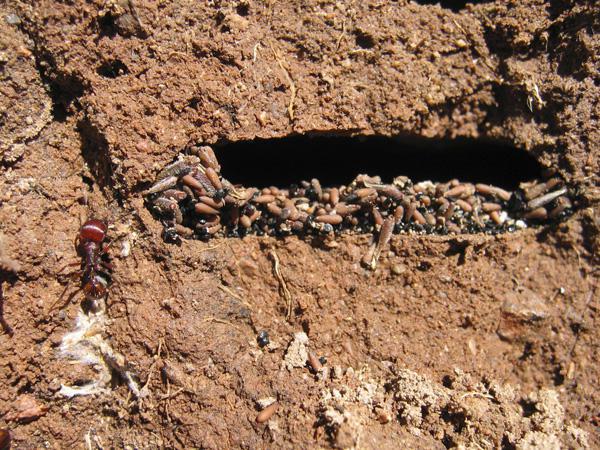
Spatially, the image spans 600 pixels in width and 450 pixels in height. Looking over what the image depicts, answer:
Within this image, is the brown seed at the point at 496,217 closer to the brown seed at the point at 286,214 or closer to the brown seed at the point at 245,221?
the brown seed at the point at 286,214

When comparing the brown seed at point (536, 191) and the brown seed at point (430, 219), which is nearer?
the brown seed at point (430, 219)

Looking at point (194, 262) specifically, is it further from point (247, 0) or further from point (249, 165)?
point (247, 0)

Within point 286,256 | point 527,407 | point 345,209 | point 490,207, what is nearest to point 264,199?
point 286,256

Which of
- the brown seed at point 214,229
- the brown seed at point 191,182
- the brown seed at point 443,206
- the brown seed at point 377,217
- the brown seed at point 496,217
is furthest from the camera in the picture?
the brown seed at point 496,217

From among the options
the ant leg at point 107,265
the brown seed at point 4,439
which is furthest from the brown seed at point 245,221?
the brown seed at point 4,439

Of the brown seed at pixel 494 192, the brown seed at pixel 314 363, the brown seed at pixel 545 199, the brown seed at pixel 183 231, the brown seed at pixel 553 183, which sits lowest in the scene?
the brown seed at pixel 314 363

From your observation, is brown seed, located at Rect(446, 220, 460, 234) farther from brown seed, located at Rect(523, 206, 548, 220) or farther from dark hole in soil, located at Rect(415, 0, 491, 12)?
dark hole in soil, located at Rect(415, 0, 491, 12)

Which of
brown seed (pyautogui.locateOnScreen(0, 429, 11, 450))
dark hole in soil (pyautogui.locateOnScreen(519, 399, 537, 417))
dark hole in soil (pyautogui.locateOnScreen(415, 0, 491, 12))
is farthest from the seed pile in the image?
brown seed (pyautogui.locateOnScreen(0, 429, 11, 450))
